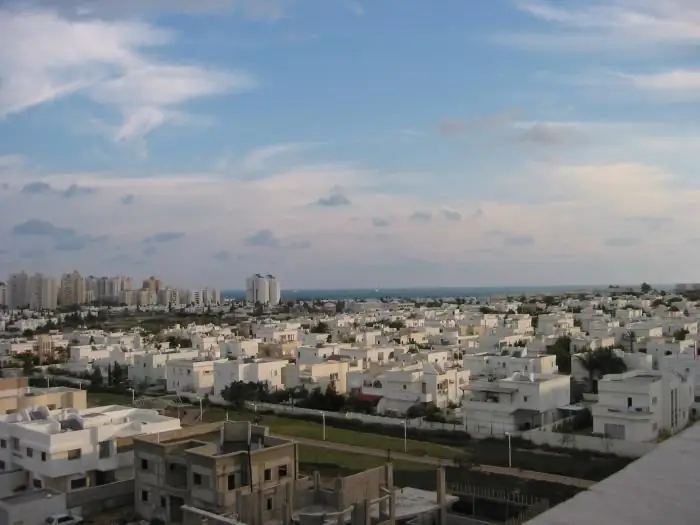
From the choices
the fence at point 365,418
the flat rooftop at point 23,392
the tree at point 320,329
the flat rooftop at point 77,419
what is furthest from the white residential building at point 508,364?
the tree at point 320,329

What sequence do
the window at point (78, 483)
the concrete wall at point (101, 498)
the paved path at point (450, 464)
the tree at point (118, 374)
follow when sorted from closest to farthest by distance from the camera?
the concrete wall at point (101, 498) < the window at point (78, 483) < the paved path at point (450, 464) < the tree at point (118, 374)

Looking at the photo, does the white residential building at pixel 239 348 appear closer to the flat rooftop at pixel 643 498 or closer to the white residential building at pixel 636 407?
the white residential building at pixel 636 407

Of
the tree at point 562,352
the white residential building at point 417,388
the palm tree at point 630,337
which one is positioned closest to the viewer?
the white residential building at point 417,388

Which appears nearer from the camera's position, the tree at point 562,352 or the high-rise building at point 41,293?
the tree at point 562,352

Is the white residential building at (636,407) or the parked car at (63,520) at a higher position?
the white residential building at (636,407)

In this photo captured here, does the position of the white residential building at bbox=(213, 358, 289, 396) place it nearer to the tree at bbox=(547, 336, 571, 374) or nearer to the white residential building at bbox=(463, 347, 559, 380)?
the white residential building at bbox=(463, 347, 559, 380)

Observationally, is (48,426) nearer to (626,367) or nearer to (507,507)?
(507,507)

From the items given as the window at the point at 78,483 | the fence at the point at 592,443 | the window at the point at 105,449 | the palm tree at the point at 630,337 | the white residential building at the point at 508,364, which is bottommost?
the window at the point at 78,483
